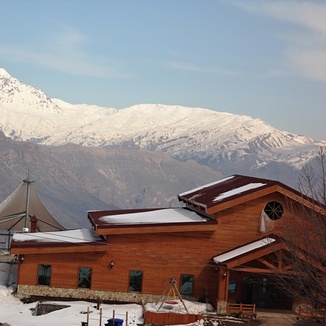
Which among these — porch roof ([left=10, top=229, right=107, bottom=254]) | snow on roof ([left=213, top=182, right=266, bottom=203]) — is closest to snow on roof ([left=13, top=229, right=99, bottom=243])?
porch roof ([left=10, top=229, right=107, bottom=254])

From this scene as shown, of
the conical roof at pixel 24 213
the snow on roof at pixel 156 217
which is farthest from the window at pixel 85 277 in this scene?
the conical roof at pixel 24 213

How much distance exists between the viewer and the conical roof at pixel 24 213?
47750 millimetres

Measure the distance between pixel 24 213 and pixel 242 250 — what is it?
18.1 m

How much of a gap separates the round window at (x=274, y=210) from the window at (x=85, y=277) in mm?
9404

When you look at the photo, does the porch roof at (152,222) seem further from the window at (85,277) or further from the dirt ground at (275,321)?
the dirt ground at (275,321)

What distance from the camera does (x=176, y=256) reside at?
119ft

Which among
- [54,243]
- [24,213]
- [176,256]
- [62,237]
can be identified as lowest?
[176,256]

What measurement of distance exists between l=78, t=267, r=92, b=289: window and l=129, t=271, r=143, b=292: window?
2018mm

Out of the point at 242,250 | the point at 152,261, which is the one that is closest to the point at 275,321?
the point at 242,250

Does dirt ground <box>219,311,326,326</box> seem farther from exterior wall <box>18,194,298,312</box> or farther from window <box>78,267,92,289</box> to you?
window <box>78,267,92,289</box>

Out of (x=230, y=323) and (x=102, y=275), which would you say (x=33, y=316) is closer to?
(x=102, y=275)

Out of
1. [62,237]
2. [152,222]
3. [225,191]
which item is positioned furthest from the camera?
[225,191]

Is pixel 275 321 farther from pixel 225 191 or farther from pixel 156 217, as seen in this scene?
pixel 225 191

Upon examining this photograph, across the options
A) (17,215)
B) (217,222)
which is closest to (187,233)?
(217,222)
